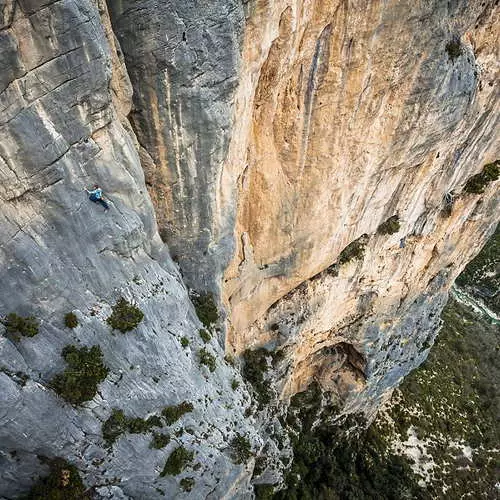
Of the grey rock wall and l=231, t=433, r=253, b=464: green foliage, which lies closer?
the grey rock wall

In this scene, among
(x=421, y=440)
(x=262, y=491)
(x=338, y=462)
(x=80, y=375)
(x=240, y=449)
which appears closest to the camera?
(x=80, y=375)

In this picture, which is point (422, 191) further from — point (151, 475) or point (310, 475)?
point (310, 475)

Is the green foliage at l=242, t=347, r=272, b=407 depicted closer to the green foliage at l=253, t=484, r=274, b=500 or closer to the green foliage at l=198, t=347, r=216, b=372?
the green foliage at l=253, t=484, r=274, b=500

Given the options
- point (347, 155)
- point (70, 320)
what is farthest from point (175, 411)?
point (347, 155)

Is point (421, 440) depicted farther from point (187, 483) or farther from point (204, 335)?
point (204, 335)

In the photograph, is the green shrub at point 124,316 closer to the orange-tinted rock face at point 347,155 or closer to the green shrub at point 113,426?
the green shrub at point 113,426

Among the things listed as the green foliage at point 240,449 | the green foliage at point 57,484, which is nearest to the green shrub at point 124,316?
the green foliage at point 57,484

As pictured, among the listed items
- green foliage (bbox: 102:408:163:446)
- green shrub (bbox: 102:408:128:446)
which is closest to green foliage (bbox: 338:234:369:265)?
green foliage (bbox: 102:408:163:446)
